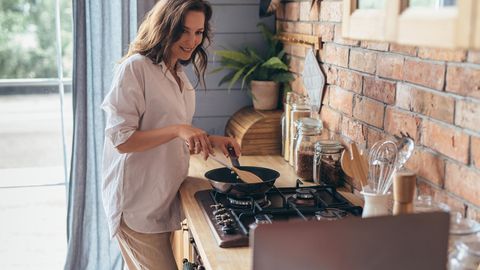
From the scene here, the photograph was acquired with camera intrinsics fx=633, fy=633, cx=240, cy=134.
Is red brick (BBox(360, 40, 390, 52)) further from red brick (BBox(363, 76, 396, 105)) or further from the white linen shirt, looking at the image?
the white linen shirt

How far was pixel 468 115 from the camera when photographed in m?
1.54

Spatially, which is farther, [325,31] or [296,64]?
[296,64]

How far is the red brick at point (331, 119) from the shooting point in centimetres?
240

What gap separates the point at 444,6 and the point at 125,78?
1.34 m

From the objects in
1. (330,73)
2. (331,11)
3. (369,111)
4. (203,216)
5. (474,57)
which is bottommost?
(203,216)

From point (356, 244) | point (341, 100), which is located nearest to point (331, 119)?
point (341, 100)

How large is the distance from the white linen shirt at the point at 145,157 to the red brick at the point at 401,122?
740mm

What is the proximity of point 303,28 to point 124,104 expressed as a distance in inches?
38.4

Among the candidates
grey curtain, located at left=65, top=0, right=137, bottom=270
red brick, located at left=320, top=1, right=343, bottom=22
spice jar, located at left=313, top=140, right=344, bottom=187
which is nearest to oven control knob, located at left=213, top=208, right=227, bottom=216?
spice jar, located at left=313, top=140, right=344, bottom=187

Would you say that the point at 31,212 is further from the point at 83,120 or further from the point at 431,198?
the point at 431,198

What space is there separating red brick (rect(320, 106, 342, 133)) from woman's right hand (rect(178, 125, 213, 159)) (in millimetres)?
567

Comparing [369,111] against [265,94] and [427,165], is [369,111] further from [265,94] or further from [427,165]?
[265,94]

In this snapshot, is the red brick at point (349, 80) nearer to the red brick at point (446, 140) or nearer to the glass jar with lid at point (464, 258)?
the red brick at point (446, 140)

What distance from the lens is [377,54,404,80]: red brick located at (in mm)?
1889
